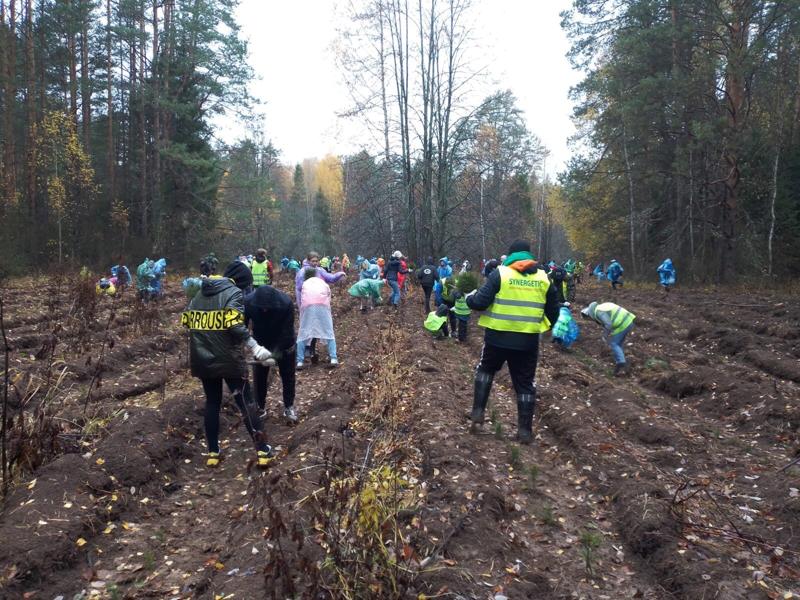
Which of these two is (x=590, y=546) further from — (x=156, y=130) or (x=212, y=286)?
(x=156, y=130)

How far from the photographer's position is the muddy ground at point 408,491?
3.16 metres

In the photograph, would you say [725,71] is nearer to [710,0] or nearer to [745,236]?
[710,0]

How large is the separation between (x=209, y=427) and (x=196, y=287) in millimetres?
1399

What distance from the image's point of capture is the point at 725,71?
64.1ft

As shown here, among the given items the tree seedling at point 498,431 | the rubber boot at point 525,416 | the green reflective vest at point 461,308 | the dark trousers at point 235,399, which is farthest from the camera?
the green reflective vest at point 461,308

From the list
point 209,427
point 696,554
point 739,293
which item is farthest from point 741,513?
point 739,293

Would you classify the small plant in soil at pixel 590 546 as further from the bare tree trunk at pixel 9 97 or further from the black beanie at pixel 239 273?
the bare tree trunk at pixel 9 97

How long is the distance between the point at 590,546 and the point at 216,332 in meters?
3.56

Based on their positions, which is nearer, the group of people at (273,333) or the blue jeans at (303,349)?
the group of people at (273,333)

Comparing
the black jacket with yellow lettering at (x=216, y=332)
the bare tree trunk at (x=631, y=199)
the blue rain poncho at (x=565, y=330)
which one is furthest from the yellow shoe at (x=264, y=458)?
the bare tree trunk at (x=631, y=199)

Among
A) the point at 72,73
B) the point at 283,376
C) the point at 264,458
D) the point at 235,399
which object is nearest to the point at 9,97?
the point at 72,73

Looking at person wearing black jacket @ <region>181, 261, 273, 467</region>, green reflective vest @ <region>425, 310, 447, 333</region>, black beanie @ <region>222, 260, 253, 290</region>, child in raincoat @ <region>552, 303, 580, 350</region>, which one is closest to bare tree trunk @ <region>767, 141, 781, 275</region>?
child in raincoat @ <region>552, 303, 580, 350</region>

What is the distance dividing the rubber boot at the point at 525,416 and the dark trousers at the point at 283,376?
8.84ft

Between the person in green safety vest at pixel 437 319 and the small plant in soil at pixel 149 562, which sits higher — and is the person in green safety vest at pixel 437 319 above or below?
above
